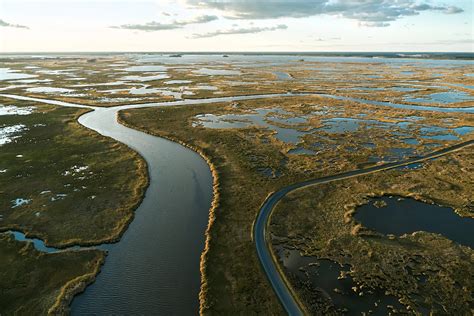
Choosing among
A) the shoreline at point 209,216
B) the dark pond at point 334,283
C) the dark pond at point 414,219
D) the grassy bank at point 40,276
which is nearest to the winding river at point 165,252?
the shoreline at point 209,216

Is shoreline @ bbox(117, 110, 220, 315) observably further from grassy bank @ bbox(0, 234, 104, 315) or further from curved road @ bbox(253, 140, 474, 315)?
grassy bank @ bbox(0, 234, 104, 315)

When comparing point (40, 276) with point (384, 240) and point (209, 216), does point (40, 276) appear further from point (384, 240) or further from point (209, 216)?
point (384, 240)

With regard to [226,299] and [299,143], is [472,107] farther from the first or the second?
[226,299]

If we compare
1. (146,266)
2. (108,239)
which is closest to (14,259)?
(108,239)

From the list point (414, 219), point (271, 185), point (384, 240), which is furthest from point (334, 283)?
point (271, 185)

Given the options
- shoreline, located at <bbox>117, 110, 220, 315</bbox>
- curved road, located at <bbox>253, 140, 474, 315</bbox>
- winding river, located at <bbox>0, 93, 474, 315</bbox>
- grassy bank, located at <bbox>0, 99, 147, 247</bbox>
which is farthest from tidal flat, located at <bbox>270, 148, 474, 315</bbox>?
grassy bank, located at <bbox>0, 99, 147, 247</bbox>

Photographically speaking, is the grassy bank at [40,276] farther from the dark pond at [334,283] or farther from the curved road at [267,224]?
the dark pond at [334,283]
